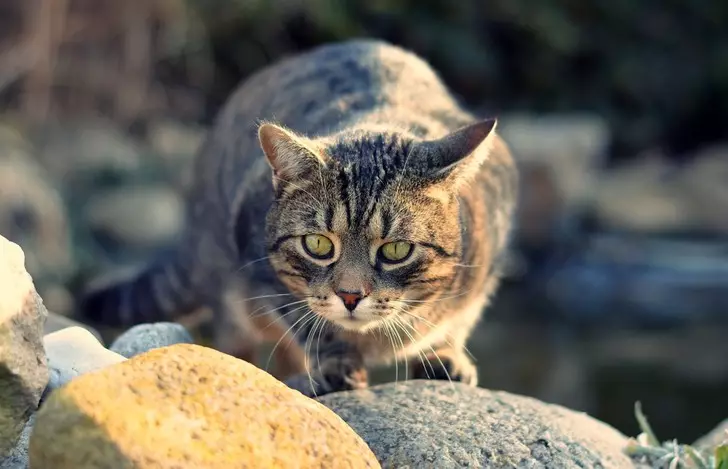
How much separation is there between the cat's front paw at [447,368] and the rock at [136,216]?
4663 millimetres

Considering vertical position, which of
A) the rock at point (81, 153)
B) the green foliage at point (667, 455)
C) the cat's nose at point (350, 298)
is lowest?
the rock at point (81, 153)

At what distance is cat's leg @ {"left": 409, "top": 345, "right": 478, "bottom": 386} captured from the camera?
3.17 m

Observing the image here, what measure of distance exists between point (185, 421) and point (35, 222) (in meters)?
5.65

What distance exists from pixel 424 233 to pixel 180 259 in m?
1.70

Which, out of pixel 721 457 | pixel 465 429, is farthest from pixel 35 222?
pixel 721 457

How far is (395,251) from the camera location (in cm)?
275

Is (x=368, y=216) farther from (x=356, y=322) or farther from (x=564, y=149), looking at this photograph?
(x=564, y=149)

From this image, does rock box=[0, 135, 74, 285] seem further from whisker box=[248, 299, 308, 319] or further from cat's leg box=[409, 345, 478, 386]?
cat's leg box=[409, 345, 478, 386]

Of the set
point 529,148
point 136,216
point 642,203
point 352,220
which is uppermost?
point 352,220

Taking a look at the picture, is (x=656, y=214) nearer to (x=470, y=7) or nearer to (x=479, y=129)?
(x=470, y=7)

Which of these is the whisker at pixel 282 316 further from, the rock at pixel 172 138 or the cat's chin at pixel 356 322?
the rock at pixel 172 138

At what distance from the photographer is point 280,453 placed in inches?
77.0

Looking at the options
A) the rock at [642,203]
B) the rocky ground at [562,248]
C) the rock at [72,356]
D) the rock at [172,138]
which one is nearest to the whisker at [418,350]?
the rock at [72,356]

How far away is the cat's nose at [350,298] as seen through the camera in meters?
2.67
